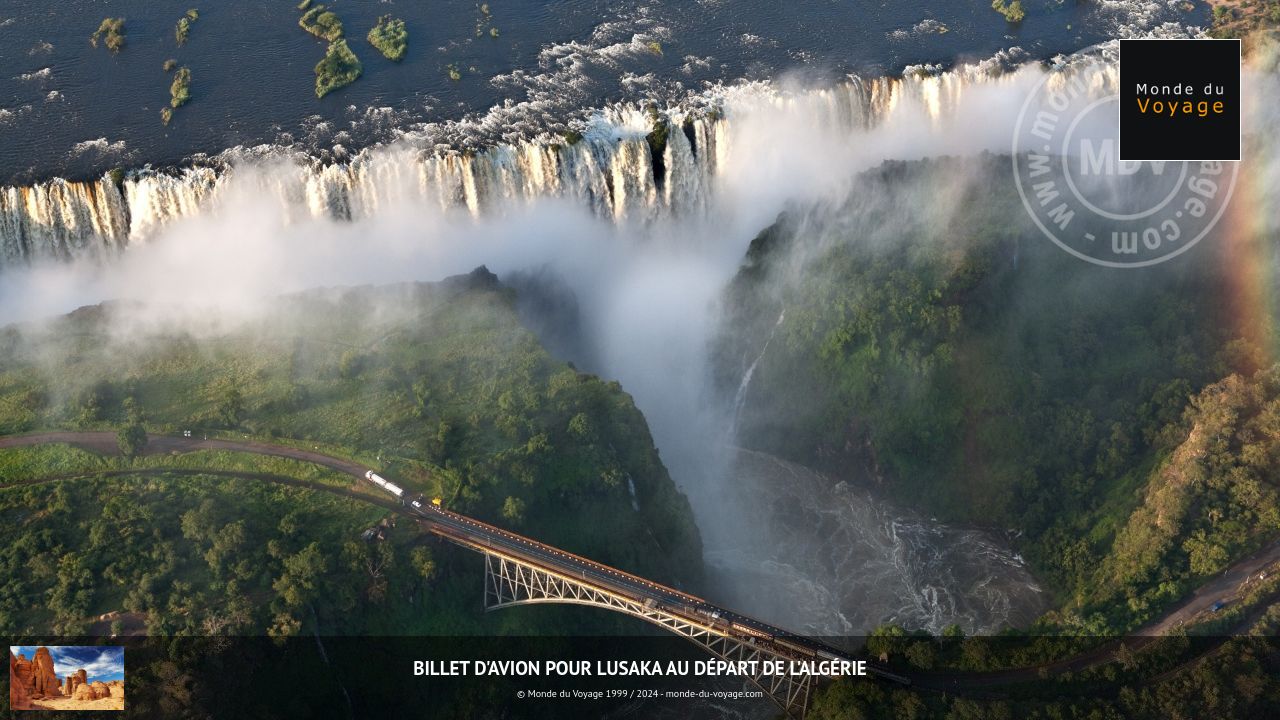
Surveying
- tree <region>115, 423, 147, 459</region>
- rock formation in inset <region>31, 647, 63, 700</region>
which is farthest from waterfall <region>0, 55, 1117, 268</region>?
rock formation in inset <region>31, 647, 63, 700</region>

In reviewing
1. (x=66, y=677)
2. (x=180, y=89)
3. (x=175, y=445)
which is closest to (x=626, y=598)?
(x=66, y=677)

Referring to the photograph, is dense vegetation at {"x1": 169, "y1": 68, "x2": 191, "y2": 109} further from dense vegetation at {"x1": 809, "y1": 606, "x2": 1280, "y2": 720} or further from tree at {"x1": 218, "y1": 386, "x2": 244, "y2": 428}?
dense vegetation at {"x1": 809, "y1": 606, "x2": 1280, "y2": 720}

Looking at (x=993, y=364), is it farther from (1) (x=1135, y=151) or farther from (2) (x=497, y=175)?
(2) (x=497, y=175)

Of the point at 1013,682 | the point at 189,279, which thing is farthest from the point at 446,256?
the point at 1013,682

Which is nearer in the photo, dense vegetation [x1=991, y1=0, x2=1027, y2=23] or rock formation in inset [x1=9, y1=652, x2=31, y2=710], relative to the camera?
rock formation in inset [x1=9, y1=652, x2=31, y2=710]

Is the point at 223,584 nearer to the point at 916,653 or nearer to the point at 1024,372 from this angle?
the point at 916,653

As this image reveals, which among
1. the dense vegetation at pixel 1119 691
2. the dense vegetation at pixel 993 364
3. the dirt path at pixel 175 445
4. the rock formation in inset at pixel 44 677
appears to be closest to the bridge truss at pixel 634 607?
the dense vegetation at pixel 1119 691

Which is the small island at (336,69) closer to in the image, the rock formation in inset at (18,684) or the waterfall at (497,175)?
the waterfall at (497,175)
